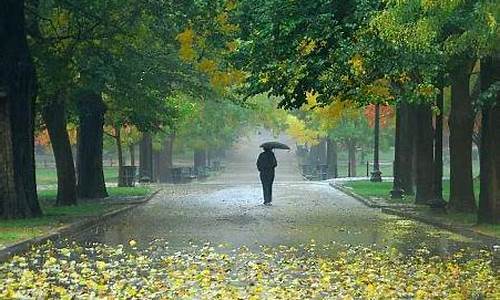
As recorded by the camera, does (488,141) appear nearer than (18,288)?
No

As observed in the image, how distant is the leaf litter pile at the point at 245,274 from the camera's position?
39.6 feet

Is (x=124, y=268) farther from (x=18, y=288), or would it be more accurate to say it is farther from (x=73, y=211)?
(x=73, y=211)

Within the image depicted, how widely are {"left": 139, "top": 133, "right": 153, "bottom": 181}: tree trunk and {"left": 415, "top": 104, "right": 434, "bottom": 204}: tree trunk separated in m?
25.8

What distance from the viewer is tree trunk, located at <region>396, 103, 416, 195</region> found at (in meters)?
37.4

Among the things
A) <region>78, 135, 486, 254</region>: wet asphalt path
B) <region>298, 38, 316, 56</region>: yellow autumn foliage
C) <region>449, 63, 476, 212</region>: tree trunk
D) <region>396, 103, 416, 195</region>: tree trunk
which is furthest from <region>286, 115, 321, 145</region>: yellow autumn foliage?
<region>298, 38, 316, 56</region>: yellow autumn foliage

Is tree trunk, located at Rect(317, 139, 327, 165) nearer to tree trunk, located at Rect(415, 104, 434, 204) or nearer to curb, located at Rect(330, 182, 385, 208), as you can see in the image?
curb, located at Rect(330, 182, 385, 208)

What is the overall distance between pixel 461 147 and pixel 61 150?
40.4 ft

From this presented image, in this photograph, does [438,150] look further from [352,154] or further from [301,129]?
[301,129]

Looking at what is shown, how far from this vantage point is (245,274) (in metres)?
14.1

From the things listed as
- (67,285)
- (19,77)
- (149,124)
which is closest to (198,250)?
(67,285)

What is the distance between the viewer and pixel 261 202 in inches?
1452

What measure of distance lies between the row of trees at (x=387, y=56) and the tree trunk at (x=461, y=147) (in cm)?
3

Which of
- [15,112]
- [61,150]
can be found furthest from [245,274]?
[61,150]

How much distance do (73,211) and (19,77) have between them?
A: 4.96 m
